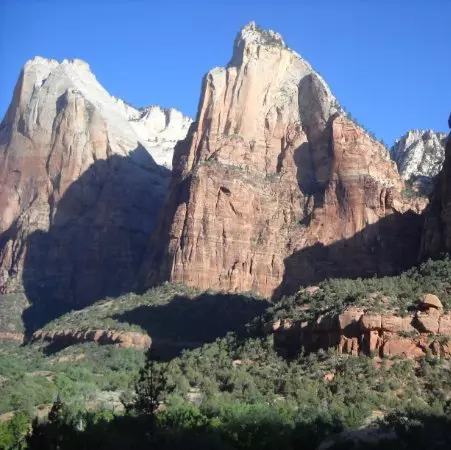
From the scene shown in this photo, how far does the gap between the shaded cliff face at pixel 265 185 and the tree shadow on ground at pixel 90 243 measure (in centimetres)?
1331

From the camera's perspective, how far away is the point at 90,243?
411 feet

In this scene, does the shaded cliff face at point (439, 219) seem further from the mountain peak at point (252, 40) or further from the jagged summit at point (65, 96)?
the jagged summit at point (65, 96)

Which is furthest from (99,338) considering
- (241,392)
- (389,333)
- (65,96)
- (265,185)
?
(65,96)

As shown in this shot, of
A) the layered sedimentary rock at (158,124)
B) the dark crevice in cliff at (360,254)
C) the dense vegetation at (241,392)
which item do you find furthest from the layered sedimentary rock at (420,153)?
the dense vegetation at (241,392)

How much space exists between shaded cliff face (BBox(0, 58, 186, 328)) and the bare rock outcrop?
22783mm

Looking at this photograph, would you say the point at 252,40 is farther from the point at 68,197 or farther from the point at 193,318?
the point at 193,318

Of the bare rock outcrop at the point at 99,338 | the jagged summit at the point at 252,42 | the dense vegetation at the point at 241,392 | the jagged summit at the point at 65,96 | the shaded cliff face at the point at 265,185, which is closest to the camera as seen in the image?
the dense vegetation at the point at 241,392

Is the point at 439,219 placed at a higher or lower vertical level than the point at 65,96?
lower

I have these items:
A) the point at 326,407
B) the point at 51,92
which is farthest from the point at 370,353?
the point at 51,92

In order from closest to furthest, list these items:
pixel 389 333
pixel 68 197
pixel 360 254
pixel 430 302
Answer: pixel 389 333 < pixel 430 302 < pixel 360 254 < pixel 68 197

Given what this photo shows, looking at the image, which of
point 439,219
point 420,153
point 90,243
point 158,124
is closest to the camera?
point 439,219

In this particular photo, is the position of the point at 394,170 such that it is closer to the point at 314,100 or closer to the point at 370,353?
the point at 314,100

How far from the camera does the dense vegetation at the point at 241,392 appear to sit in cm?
4153

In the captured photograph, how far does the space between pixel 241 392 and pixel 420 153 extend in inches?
3903
